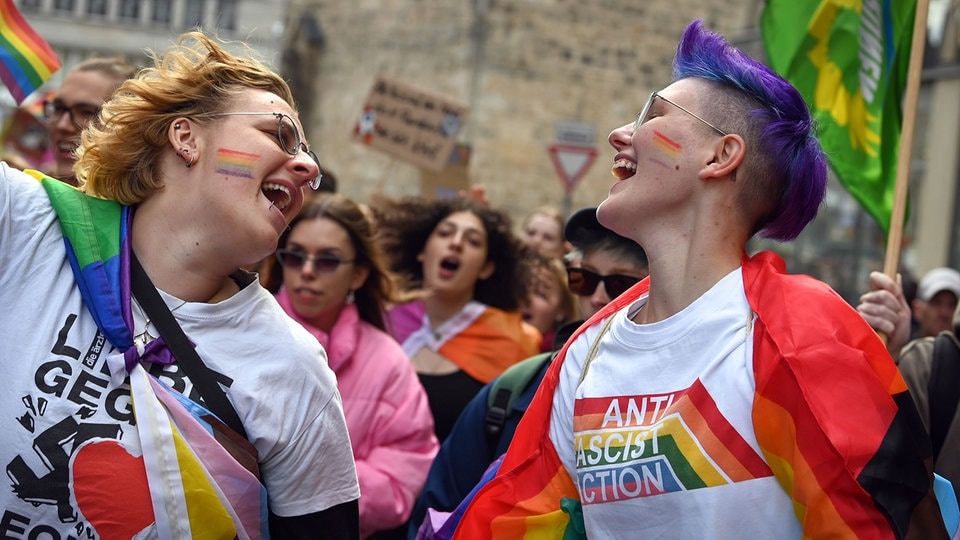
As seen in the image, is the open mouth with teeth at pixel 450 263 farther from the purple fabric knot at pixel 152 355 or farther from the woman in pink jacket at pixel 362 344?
the purple fabric knot at pixel 152 355

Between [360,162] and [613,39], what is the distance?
16.9 ft

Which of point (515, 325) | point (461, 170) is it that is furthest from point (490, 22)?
point (515, 325)

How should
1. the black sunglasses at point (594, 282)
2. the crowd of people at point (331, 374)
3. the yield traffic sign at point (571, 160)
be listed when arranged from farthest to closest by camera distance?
the yield traffic sign at point (571, 160) < the black sunglasses at point (594, 282) < the crowd of people at point (331, 374)

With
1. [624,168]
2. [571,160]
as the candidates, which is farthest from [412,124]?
[624,168]

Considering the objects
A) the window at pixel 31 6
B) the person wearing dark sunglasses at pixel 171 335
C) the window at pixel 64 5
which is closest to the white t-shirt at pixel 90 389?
the person wearing dark sunglasses at pixel 171 335

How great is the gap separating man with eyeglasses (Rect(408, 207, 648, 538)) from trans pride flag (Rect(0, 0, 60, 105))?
1.74 metres

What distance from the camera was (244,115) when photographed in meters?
2.76

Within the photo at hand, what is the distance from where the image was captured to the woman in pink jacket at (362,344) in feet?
13.9

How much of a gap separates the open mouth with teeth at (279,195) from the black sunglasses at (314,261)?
1846 mm

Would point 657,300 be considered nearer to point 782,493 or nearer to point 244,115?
point 782,493

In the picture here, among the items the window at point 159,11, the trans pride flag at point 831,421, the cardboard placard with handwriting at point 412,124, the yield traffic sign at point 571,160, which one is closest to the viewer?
the trans pride flag at point 831,421

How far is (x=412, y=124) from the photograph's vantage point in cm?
877

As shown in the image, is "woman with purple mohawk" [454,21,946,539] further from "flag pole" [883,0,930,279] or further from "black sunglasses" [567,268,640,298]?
"flag pole" [883,0,930,279]

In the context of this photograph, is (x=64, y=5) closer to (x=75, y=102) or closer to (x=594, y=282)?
(x=75, y=102)
